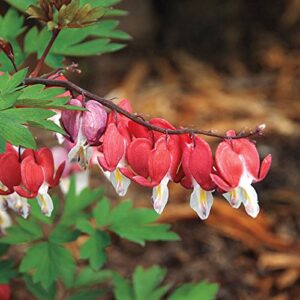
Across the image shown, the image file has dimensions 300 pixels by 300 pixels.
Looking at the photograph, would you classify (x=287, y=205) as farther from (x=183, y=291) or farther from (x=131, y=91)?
(x=131, y=91)

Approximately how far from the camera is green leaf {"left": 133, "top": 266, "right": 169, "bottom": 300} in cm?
225

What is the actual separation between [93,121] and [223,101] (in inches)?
107

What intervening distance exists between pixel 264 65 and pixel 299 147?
1084mm

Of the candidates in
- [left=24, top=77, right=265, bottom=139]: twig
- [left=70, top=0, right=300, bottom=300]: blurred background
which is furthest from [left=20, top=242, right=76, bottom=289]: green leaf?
[left=70, top=0, right=300, bottom=300]: blurred background

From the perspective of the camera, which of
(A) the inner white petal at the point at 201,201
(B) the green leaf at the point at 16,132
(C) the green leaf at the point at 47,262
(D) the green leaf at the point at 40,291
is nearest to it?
(B) the green leaf at the point at 16,132

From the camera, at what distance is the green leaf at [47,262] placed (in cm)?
201

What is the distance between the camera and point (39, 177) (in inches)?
63.9

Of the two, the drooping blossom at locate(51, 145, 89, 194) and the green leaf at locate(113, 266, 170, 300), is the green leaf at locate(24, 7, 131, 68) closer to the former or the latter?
the drooping blossom at locate(51, 145, 89, 194)

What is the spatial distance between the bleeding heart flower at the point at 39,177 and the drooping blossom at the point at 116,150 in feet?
0.43

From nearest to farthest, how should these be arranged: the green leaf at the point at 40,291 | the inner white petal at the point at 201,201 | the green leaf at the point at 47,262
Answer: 1. the inner white petal at the point at 201,201
2. the green leaf at the point at 47,262
3. the green leaf at the point at 40,291

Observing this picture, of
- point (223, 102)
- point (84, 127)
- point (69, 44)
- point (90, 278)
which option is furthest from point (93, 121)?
point (223, 102)

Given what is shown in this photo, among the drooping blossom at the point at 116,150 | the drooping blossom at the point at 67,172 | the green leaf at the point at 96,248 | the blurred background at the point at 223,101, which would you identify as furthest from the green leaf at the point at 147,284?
the drooping blossom at the point at 116,150

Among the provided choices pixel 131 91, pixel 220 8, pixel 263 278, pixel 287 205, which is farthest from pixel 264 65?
pixel 263 278

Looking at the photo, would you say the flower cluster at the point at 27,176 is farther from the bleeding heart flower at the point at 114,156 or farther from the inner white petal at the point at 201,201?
the inner white petal at the point at 201,201
